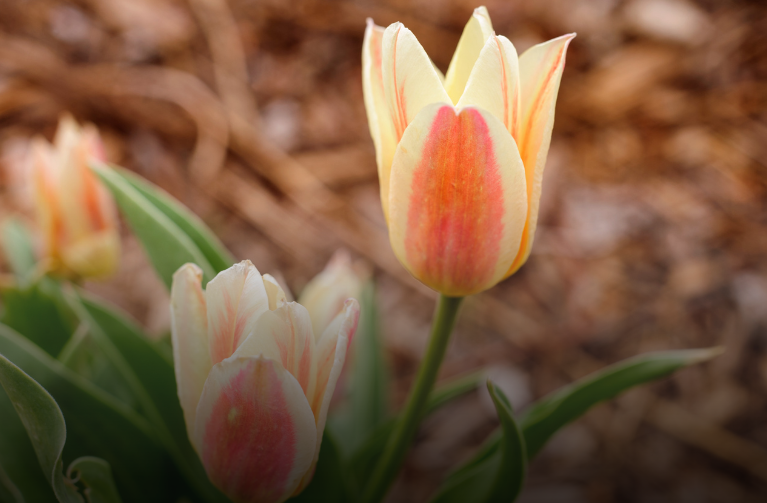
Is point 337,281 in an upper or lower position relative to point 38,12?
lower

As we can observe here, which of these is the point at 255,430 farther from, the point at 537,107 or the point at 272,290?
the point at 537,107

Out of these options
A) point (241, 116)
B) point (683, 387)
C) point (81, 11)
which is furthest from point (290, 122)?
point (683, 387)

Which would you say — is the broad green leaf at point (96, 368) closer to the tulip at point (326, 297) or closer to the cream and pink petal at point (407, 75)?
the tulip at point (326, 297)

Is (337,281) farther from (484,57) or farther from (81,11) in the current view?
(81,11)

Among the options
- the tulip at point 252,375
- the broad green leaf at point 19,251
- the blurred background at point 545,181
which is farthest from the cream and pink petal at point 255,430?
the blurred background at point 545,181

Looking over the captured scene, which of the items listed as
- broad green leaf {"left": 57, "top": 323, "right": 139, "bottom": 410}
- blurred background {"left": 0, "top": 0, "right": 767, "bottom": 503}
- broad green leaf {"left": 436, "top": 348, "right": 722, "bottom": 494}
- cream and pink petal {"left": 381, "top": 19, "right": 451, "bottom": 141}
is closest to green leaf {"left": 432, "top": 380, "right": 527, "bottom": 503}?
broad green leaf {"left": 436, "top": 348, "right": 722, "bottom": 494}

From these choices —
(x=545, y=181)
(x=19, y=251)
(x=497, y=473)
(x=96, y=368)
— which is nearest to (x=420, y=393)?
(x=497, y=473)

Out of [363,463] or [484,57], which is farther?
[363,463]
